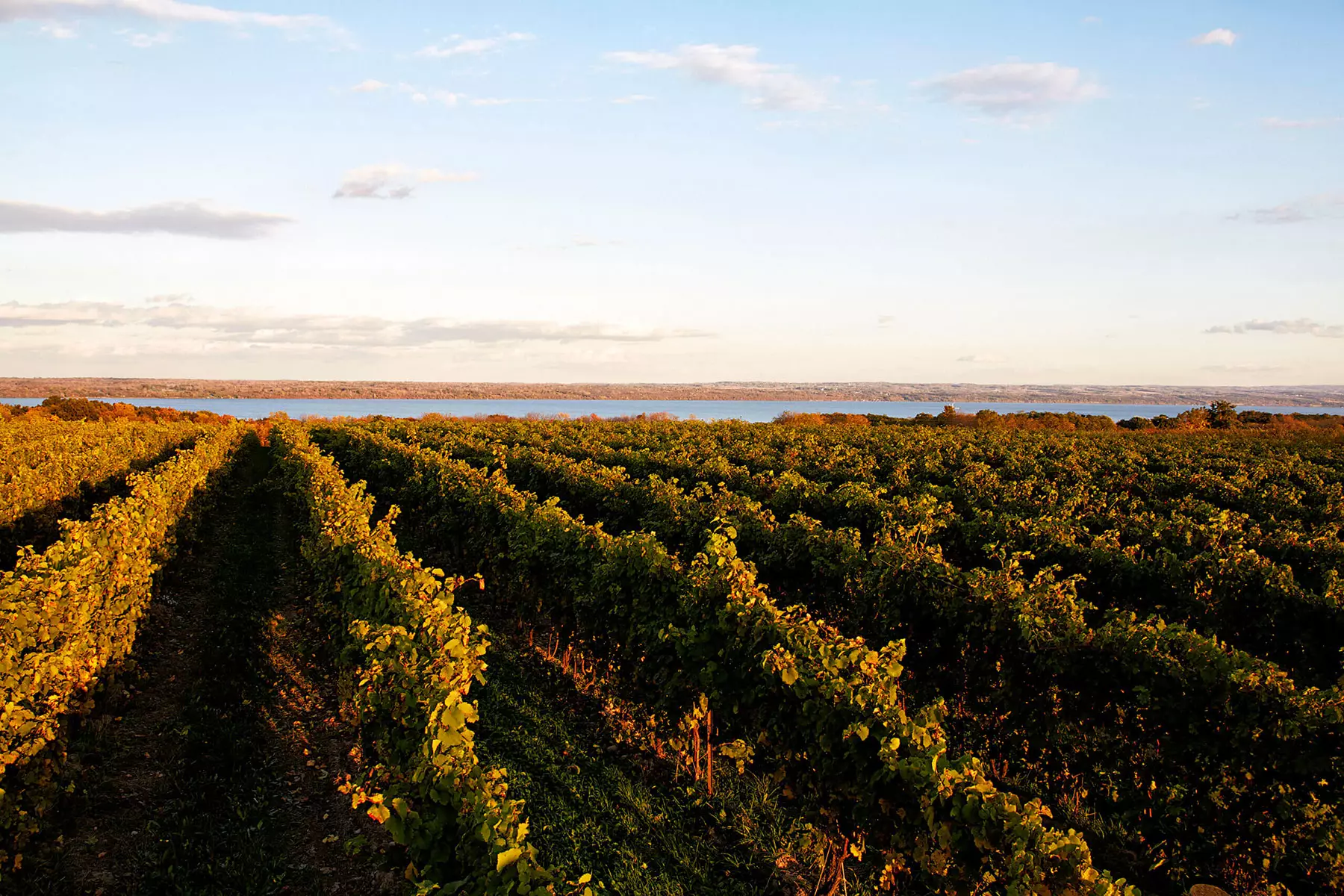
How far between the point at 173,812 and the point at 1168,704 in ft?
28.5

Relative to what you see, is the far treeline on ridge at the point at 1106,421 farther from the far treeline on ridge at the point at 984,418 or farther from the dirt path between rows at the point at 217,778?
the dirt path between rows at the point at 217,778

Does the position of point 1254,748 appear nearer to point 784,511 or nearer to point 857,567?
point 857,567

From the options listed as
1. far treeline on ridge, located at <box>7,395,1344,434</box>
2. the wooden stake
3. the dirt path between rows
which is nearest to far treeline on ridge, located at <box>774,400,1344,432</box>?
far treeline on ridge, located at <box>7,395,1344,434</box>

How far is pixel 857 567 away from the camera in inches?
374

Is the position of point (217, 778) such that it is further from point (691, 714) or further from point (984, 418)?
point (984, 418)

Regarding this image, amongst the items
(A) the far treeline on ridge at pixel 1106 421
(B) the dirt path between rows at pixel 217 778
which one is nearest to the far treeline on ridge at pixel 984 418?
(A) the far treeline on ridge at pixel 1106 421

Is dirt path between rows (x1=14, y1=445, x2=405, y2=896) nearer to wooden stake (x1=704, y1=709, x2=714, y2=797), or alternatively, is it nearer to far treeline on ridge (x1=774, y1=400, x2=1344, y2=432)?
wooden stake (x1=704, y1=709, x2=714, y2=797)

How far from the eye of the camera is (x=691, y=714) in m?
7.46

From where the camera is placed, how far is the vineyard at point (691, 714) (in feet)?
17.4

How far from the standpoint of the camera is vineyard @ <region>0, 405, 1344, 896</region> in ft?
17.4

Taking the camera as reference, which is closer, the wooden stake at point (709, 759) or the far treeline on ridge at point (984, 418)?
the wooden stake at point (709, 759)

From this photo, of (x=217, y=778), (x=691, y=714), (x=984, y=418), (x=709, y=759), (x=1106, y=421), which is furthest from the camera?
(x=1106, y=421)

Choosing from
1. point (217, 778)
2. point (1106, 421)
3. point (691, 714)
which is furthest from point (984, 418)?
point (217, 778)

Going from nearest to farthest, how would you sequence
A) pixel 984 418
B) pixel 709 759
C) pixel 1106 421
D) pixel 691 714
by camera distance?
pixel 709 759
pixel 691 714
pixel 984 418
pixel 1106 421
